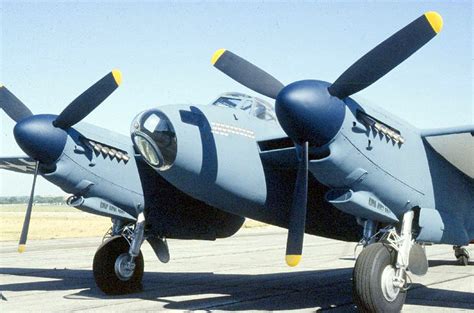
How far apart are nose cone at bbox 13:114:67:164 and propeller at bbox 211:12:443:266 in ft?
16.5

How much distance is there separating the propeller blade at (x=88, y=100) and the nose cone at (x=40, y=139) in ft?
0.75

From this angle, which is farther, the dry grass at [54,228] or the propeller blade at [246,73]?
the dry grass at [54,228]

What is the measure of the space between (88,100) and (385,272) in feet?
22.2

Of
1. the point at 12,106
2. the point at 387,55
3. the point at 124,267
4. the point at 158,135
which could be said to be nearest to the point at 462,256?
the point at 124,267

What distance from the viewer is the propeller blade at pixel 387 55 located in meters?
8.16

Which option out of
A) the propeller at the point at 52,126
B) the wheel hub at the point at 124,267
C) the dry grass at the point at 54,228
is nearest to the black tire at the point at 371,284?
the wheel hub at the point at 124,267

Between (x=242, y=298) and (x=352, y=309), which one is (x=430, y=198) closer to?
(x=352, y=309)

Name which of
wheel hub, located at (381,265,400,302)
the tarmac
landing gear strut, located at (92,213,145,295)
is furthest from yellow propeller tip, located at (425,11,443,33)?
landing gear strut, located at (92,213,145,295)

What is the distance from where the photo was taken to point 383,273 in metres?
8.77

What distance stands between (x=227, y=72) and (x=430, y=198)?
464 cm

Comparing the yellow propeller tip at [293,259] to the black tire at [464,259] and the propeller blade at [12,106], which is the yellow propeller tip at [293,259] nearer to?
the propeller blade at [12,106]

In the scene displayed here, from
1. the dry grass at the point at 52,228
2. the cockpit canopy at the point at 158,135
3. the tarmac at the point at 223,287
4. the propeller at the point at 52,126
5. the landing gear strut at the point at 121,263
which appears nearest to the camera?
the cockpit canopy at the point at 158,135

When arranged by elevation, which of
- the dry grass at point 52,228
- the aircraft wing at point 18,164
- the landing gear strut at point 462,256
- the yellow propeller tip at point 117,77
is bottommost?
the dry grass at point 52,228

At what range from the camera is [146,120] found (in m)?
9.25
